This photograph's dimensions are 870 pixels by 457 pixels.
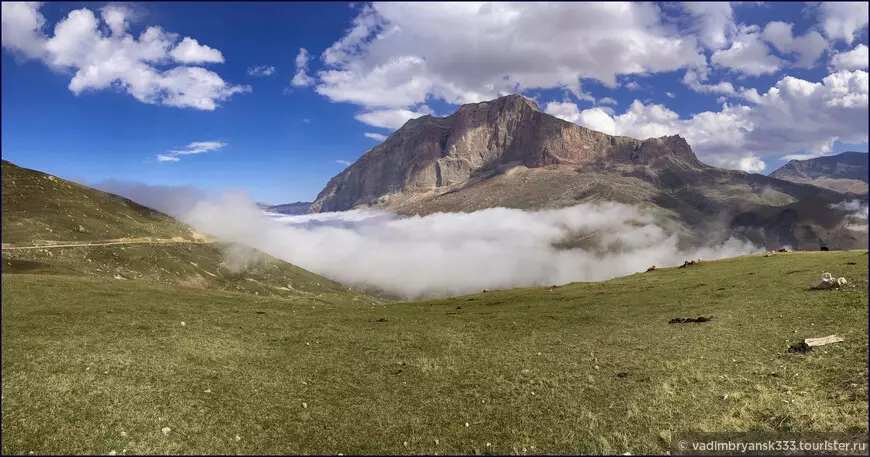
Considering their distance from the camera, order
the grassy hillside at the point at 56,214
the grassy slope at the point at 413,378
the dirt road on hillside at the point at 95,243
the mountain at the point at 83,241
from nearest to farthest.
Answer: the grassy slope at the point at 413,378 < the mountain at the point at 83,241 < the dirt road on hillside at the point at 95,243 < the grassy hillside at the point at 56,214

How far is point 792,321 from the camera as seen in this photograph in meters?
37.3

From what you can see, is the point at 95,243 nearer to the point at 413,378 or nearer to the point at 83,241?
the point at 83,241

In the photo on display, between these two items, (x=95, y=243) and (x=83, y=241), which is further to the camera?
(x=95, y=243)

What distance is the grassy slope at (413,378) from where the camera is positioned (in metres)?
21.5

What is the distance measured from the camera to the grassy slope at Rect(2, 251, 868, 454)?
70.6 feet

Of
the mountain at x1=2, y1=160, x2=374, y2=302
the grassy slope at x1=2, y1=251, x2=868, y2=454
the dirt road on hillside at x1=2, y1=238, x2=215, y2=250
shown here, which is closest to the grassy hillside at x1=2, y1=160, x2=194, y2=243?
the mountain at x1=2, y1=160, x2=374, y2=302

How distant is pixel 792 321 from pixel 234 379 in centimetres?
4371

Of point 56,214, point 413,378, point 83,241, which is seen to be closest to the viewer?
point 413,378

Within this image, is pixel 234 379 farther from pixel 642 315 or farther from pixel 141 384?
pixel 642 315

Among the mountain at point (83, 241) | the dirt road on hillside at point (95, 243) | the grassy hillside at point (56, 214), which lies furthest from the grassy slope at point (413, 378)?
the grassy hillside at point (56, 214)

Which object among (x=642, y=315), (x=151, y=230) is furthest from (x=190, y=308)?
(x=151, y=230)

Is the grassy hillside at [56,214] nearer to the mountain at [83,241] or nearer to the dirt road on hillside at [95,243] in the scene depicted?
the mountain at [83,241]

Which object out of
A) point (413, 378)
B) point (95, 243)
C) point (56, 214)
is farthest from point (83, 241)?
point (413, 378)

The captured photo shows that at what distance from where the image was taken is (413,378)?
99.8 ft
